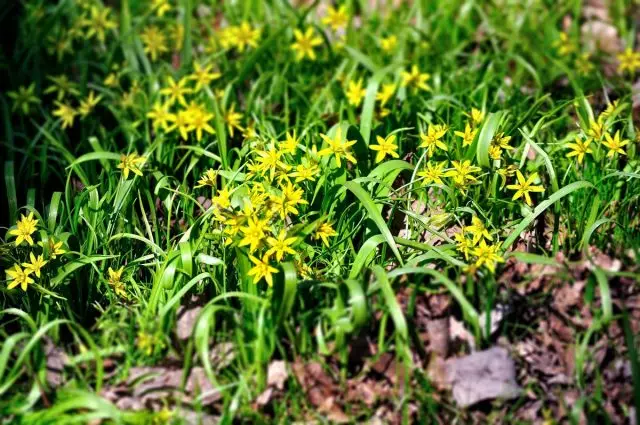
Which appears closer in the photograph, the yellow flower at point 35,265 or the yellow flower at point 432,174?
the yellow flower at point 35,265

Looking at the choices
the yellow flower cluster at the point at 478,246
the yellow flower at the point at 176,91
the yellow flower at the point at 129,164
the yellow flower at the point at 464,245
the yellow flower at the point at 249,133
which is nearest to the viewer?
the yellow flower cluster at the point at 478,246

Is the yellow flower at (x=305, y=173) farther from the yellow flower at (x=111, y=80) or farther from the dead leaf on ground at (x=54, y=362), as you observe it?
the yellow flower at (x=111, y=80)

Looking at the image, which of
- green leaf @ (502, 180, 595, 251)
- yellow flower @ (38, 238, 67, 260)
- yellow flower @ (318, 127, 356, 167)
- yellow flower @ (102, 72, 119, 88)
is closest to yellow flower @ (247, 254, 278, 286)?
yellow flower @ (318, 127, 356, 167)

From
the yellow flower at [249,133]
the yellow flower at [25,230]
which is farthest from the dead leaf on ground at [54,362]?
the yellow flower at [249,133]

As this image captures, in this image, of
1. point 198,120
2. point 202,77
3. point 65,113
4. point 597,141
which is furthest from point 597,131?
point 65,113

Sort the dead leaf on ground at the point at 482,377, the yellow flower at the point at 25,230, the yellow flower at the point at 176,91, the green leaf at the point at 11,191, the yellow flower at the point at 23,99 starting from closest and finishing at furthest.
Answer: the dead leaf on ground at the point at 482,377
the yellow flower at the point at 25,230
the green leaf at the point at 11,191
the yellow flower at the point at 176,91
the yellow flower at the point at 23,99

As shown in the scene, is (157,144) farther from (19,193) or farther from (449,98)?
(449,98)

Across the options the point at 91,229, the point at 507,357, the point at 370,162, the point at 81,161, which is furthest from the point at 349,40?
the point at 507,357

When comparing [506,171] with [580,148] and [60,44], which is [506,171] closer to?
[580,148]
